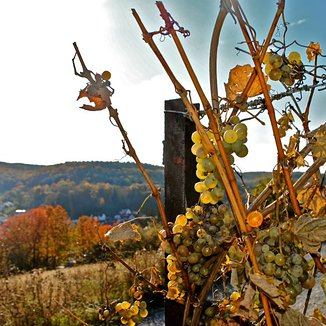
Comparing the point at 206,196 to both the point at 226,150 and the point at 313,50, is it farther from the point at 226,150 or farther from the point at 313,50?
the point at 313,50

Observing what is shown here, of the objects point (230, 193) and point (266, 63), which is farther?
point (266, 63)

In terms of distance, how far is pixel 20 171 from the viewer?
33.5 m

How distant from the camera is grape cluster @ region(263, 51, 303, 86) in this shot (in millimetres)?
609

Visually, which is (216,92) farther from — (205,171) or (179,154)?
(179,154)

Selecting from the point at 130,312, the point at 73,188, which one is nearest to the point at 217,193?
the point at 130,312

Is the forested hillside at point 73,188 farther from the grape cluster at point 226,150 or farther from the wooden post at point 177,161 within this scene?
the grape cluster at point 226,150

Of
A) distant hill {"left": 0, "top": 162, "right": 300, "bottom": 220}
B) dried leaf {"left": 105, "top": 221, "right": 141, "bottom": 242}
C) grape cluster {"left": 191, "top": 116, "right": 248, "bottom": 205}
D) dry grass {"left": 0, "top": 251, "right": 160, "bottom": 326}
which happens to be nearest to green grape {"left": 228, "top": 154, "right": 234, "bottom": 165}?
grape cluster {"left": 191, "top": 116, "right": 248, "bottom": 205}

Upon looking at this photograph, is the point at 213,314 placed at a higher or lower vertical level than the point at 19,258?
higher

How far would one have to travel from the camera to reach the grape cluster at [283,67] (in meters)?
0.61

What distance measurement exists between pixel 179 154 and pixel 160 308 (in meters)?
4.13

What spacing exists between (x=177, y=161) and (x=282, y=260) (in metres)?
1.01

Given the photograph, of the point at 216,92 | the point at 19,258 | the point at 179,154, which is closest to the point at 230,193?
the point at 216,92

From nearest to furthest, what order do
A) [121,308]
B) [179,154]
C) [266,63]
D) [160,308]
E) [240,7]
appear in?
[240,7]
[266,63]
[121,308]
[179,154]
[160,308]

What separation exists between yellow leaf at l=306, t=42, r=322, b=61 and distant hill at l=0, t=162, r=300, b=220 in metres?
24.4
